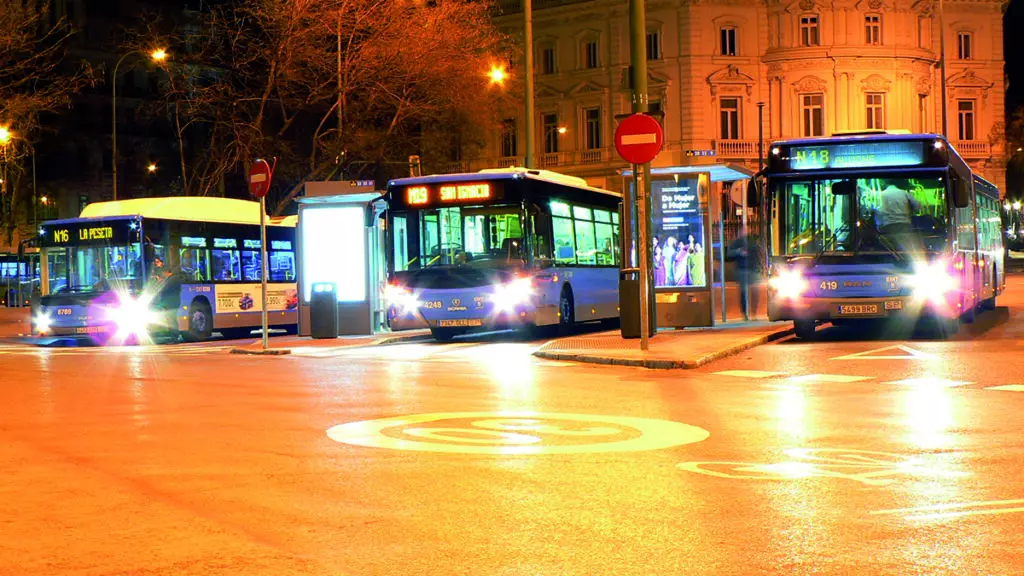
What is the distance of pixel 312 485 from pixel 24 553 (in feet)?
7.03

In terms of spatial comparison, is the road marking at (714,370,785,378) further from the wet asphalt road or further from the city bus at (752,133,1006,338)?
the city bus at (752,133,1006,338)

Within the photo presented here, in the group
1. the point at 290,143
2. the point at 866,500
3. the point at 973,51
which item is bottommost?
the point at 866,500

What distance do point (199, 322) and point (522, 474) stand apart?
24.4m

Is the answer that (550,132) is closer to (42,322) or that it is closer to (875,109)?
(875,109)

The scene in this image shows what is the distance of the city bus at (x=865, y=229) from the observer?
2195 centimetres

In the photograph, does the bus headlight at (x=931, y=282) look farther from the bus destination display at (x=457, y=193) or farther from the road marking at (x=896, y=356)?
the bus destination display at (x=457, y=193)

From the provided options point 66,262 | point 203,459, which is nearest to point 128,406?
point 203,459

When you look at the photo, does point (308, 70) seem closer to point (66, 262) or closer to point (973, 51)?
point (66, 262)

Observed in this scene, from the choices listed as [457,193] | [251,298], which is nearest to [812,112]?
[251,298]

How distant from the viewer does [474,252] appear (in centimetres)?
2627

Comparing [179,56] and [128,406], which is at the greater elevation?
[179,56]

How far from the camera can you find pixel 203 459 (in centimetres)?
992

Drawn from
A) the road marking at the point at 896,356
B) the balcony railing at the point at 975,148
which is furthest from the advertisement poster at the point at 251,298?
the balcony railing at the point at 975,148

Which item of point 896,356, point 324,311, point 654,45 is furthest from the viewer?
point 654,45
